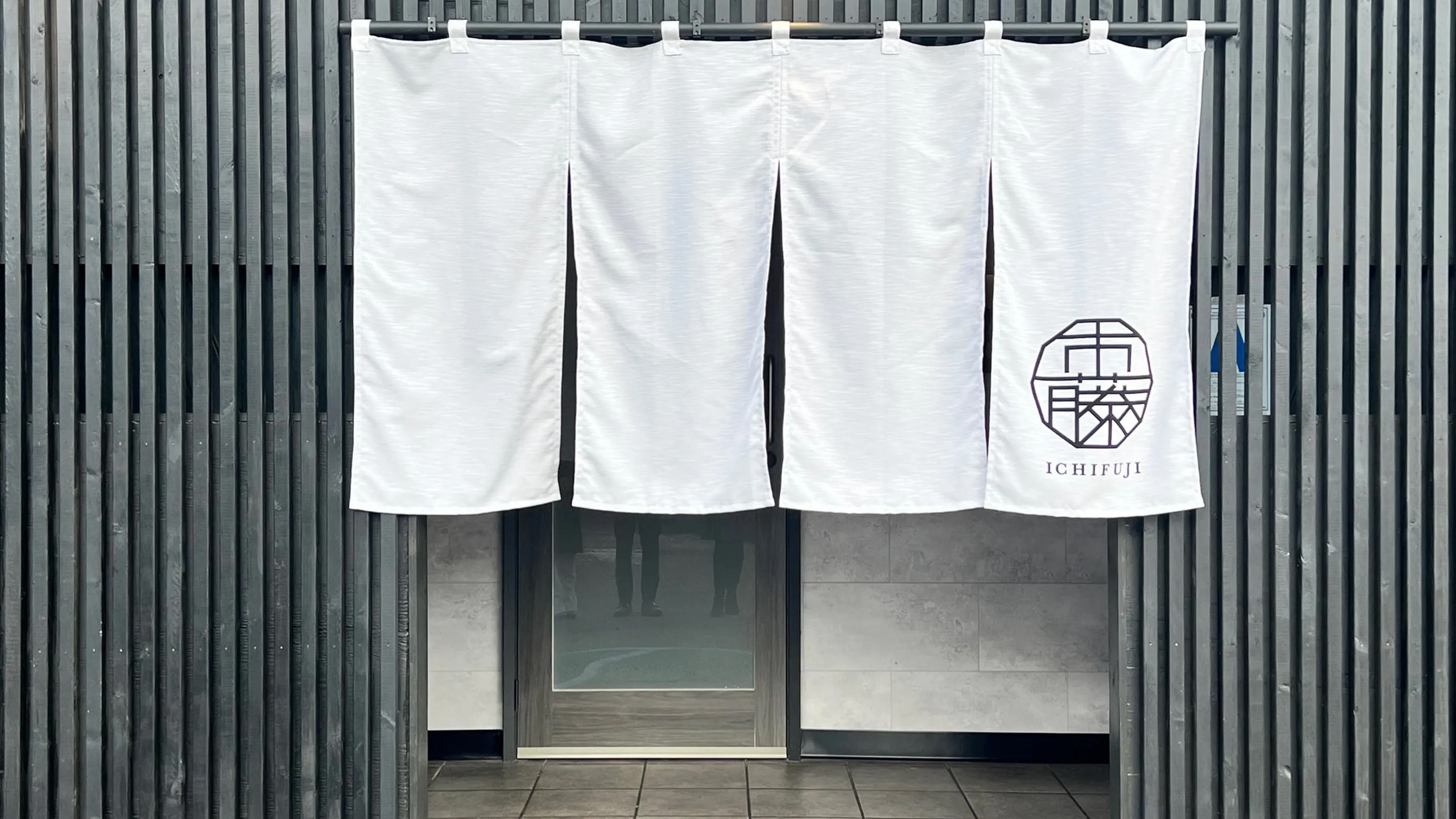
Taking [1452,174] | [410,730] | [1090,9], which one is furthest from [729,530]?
[1452,174]

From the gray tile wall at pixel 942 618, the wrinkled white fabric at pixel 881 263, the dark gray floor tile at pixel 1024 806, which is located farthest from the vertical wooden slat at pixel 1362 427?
the gray tile wall at pixel 942 618

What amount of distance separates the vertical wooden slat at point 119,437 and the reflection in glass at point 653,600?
6.99 feet

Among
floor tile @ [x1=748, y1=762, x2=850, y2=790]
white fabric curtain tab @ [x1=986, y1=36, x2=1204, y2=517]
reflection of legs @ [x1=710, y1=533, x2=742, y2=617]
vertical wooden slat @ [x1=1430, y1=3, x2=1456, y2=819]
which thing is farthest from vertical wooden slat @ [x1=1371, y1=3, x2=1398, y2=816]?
reflection of legs @ [x1=710, y1=533, x2=742, y2=617]

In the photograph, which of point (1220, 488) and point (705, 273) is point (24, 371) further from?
point (1220, 488)

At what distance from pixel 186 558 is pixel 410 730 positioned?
36.6 inches

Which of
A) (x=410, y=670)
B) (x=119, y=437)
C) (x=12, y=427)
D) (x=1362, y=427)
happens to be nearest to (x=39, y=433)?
(x=12, y=427)

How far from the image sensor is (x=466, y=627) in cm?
504

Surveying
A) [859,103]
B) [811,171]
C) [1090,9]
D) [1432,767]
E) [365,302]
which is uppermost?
[1090,9]

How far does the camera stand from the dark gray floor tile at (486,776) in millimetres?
4664

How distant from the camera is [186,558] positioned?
3.18 m

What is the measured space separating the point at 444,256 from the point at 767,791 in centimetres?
295

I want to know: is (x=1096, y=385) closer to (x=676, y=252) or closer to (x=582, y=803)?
(x=676, y=252)

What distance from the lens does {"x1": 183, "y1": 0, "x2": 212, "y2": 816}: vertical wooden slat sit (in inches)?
124

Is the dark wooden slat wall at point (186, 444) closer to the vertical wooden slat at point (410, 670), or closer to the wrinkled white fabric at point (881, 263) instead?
the vertical wooden slat at point (410, 670)
